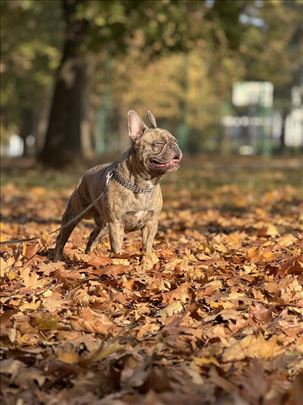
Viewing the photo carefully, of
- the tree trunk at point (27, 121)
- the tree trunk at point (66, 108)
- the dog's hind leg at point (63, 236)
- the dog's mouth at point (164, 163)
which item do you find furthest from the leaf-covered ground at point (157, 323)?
the tree trunk at point (27, 121)

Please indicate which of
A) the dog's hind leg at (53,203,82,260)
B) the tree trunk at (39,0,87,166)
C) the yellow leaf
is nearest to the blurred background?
the tree trunk at (39,0,87,166)

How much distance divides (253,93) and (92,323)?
1701 inches

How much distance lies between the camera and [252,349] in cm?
453

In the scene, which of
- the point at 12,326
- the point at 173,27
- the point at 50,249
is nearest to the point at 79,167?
the point at 173,27

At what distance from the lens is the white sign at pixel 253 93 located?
38188 mm

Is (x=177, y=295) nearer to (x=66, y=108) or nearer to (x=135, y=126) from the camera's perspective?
(x=135, y=126)

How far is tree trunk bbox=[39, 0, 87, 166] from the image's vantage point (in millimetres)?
25094

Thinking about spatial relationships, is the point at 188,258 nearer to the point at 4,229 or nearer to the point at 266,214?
→ the point at 4,229

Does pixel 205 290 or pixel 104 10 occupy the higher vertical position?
pixel 104 10

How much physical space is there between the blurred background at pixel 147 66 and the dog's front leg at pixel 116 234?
44.8ft

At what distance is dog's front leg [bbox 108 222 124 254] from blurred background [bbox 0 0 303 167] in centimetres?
1366

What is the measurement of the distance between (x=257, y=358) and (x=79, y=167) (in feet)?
67.2

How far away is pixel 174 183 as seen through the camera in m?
19.3

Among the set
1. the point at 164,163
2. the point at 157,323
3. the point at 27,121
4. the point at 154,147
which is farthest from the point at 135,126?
the point at 27,121
